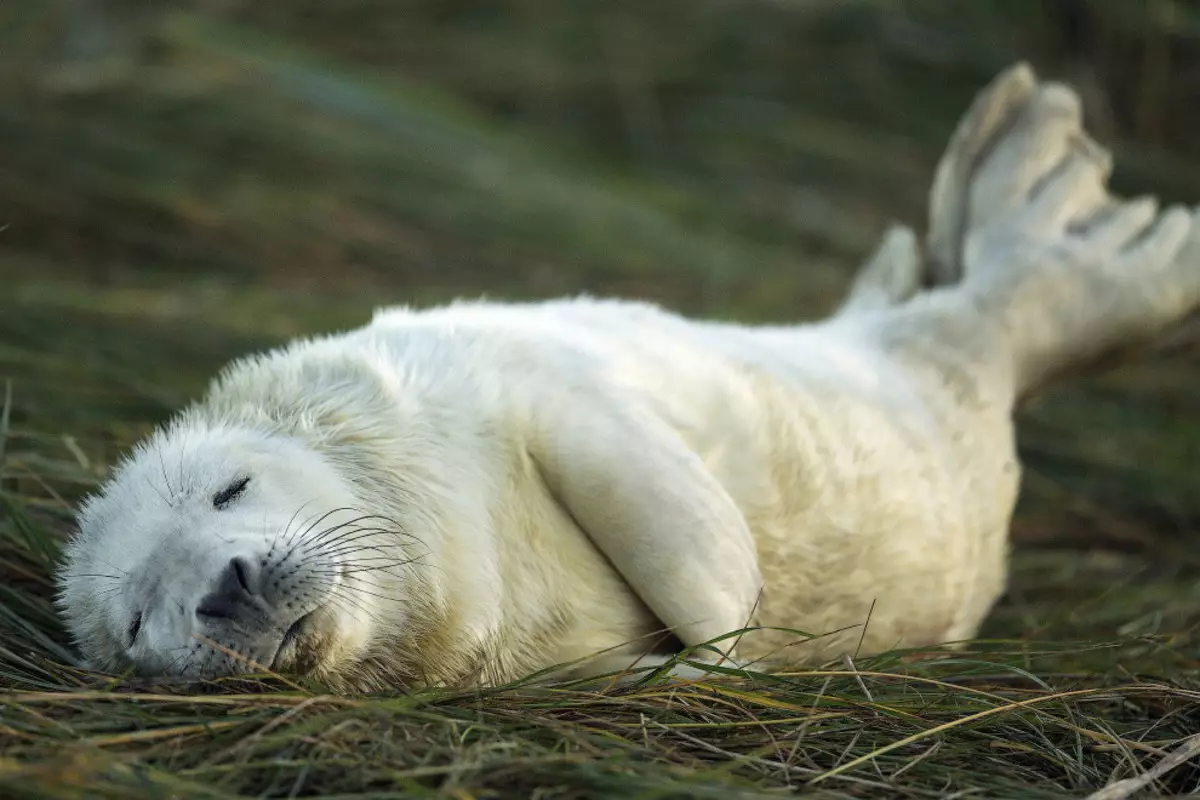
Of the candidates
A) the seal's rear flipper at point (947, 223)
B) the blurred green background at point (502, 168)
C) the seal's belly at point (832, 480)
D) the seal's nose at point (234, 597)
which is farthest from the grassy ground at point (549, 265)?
the seal's rear flipper at point (947, 223)

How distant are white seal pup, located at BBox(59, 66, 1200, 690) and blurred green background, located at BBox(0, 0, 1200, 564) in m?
0.82

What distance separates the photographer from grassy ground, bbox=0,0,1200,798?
2037 mm

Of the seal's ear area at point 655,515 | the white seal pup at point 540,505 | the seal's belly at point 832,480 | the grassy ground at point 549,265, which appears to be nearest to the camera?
the grassy ground at point 549,265

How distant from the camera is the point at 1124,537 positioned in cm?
437

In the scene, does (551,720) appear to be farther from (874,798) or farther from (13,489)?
(13,489)

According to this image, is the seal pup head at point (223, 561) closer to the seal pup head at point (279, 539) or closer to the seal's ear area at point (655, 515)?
the seal pup head at point (279, 539)

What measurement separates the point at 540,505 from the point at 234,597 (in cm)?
72

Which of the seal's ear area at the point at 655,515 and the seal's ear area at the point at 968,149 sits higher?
the seal's ear area at the point at 968,149

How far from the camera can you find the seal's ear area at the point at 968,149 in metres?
4.41

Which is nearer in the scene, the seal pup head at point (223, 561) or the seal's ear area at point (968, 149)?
the seal pup head at point (223, 561)

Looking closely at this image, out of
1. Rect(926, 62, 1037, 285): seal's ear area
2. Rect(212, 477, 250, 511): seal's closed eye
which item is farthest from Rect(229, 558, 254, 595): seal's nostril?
Rect(926, 62, 1037, 285): seal's ear area

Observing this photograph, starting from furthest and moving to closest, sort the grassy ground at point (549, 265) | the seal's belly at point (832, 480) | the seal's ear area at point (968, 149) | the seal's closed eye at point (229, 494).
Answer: the seal's ear area at point (968, 149), the seal's belly at point (832, 480), the seal's closed eye at point (229, 494), the grassy ground at point (549, 265)

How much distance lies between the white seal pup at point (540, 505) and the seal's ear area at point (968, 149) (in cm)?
87

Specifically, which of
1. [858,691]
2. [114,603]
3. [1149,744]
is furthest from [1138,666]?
[114,603]
